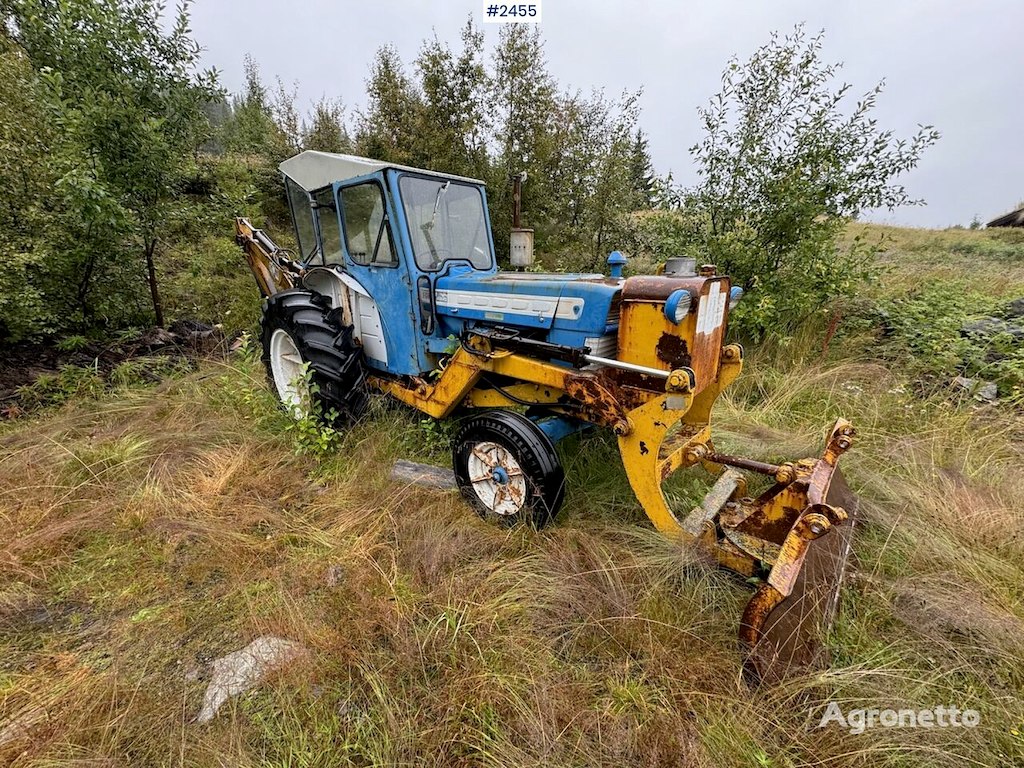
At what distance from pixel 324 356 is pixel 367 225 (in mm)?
1068

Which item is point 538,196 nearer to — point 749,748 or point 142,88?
point 142,88

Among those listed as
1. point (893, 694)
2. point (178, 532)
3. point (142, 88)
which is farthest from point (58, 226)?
point (893, 694)

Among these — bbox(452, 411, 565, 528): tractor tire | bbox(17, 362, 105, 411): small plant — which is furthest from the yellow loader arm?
bbox(452, 411, 565, 528): tractor tire

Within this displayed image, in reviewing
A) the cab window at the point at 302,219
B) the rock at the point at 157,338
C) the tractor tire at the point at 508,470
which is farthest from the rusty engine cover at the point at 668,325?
the rock at the point at 157,338

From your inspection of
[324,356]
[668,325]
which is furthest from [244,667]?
[668,325]

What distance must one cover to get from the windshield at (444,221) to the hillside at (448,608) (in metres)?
1.39

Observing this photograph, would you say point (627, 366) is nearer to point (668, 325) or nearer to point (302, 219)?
point (668, 325)

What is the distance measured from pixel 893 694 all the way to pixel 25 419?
20.6 ft

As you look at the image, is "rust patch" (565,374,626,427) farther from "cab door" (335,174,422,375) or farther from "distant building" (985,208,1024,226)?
"distant building" (985,208,1024,226)

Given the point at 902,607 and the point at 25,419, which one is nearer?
the point at 902,607

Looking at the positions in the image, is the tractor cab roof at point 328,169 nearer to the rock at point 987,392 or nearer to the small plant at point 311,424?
the small plant at point 311,424

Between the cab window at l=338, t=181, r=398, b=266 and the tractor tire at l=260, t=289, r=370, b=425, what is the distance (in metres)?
0.52

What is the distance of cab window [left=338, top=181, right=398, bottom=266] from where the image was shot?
131 inches

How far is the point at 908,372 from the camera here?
4.38 meters
